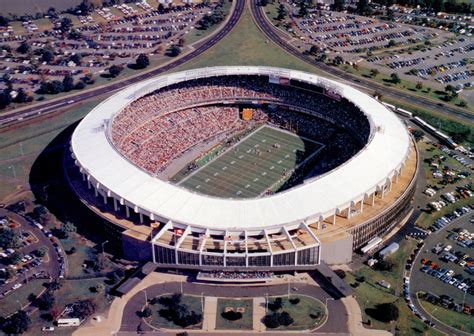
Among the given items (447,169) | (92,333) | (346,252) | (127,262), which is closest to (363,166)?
(346,252)

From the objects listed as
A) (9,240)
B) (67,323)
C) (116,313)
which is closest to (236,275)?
(116,313)

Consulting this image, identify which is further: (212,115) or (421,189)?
(212,115)

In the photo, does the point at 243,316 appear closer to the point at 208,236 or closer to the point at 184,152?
the point at 208,236

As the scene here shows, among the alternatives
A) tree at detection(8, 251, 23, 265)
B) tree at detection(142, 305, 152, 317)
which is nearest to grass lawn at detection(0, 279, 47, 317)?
tree at detection(8, 251, 23, 265)

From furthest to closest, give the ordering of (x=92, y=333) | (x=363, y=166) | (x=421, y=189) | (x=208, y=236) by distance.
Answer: (x=421, y=189), (x=363, y=166), (x=208, y=236), (x=92, y=333)

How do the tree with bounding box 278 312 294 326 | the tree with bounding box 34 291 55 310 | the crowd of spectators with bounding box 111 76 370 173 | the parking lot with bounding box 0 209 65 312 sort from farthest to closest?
the crowd of spectators with bounding box 111 76 370 173, the parking lot with bounding box 0 209 65 312, the tree with bounding box 34 291 55 310, the tree with bounding box 278 312 294 326

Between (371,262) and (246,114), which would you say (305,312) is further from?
(246,114)

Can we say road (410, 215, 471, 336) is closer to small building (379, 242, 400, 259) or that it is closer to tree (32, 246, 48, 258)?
small building (379, 242, 400, 259)
